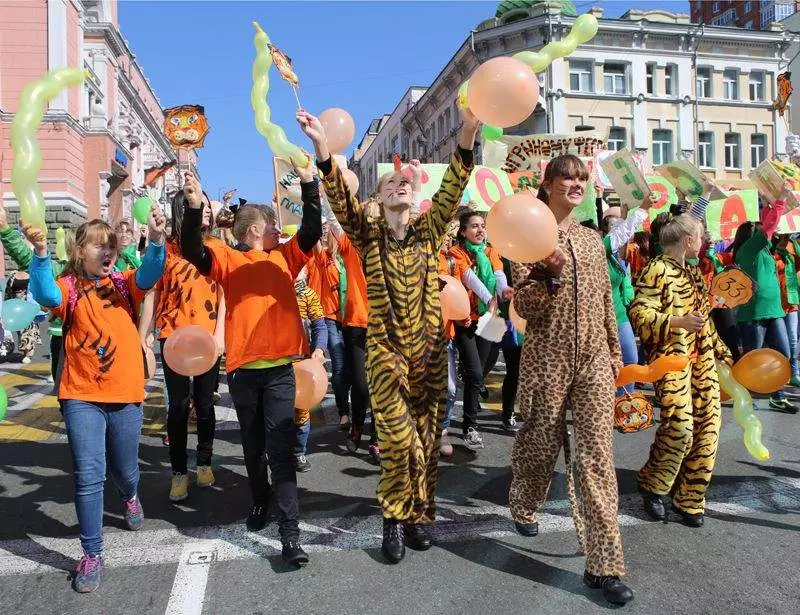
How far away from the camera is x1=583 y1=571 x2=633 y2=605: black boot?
118 inches

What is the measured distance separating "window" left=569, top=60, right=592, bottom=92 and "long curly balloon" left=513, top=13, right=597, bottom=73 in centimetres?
3684

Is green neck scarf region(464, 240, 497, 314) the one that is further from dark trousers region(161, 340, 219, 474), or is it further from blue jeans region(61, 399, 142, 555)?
blue jeans region(61, 399, 142, 555)

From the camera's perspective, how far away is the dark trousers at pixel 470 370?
588 cm

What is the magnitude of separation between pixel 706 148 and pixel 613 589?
138 feet

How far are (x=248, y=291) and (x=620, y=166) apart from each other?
371cm

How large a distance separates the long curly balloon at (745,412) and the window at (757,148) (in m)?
41.6

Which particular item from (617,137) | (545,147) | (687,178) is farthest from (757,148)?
(687,178)

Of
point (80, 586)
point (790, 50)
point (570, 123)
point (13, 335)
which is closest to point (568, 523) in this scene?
point (80, 586)

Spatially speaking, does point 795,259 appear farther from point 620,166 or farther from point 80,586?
point 80,586

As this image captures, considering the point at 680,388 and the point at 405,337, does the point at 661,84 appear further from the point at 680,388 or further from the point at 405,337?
the point at 405,337

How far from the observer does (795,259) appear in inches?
317

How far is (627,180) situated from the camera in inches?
230

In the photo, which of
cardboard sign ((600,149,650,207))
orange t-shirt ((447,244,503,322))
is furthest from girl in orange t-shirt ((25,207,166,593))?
cardboard sign ((600,149,650,207))

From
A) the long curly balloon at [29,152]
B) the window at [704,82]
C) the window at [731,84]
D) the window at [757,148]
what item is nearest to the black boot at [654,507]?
the long curly balloon at [29,152]
